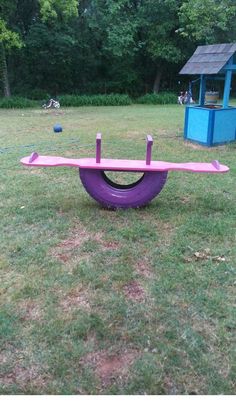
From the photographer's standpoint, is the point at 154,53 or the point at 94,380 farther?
the point at 154,53

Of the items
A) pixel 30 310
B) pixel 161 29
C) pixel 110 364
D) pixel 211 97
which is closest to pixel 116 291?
pixel 30 310

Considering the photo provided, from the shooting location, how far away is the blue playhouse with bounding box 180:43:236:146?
829cm

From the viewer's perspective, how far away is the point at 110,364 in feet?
7.27

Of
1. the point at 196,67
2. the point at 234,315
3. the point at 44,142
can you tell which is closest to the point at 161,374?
the point at 234,315

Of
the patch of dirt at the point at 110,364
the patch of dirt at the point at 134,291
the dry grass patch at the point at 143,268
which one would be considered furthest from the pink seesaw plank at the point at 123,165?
the patch of dirt at the point at 110,364

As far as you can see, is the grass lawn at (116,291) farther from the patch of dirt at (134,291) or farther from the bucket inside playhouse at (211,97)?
the bucket inside playhouse at (211,97)

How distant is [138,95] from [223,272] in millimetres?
23277

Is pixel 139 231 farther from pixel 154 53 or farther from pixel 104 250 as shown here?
pixel 154 53

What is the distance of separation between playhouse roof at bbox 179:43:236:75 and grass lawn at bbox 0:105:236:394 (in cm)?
376

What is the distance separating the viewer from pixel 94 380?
209 cm

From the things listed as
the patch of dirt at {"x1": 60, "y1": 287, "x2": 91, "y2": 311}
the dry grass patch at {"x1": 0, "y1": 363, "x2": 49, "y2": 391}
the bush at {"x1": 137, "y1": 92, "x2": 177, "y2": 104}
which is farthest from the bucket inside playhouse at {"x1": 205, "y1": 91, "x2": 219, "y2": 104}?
the bush at {"x1": 137, "y1": 92, "x2": 177, "y2": 104}

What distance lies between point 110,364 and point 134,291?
2.49 feet

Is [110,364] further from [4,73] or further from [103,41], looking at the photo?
[103,41]

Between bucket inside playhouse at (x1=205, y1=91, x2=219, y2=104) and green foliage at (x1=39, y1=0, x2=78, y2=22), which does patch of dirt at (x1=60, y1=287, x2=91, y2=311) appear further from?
green foliage at (x1=39, y1=0, x2=78, y2=22)
